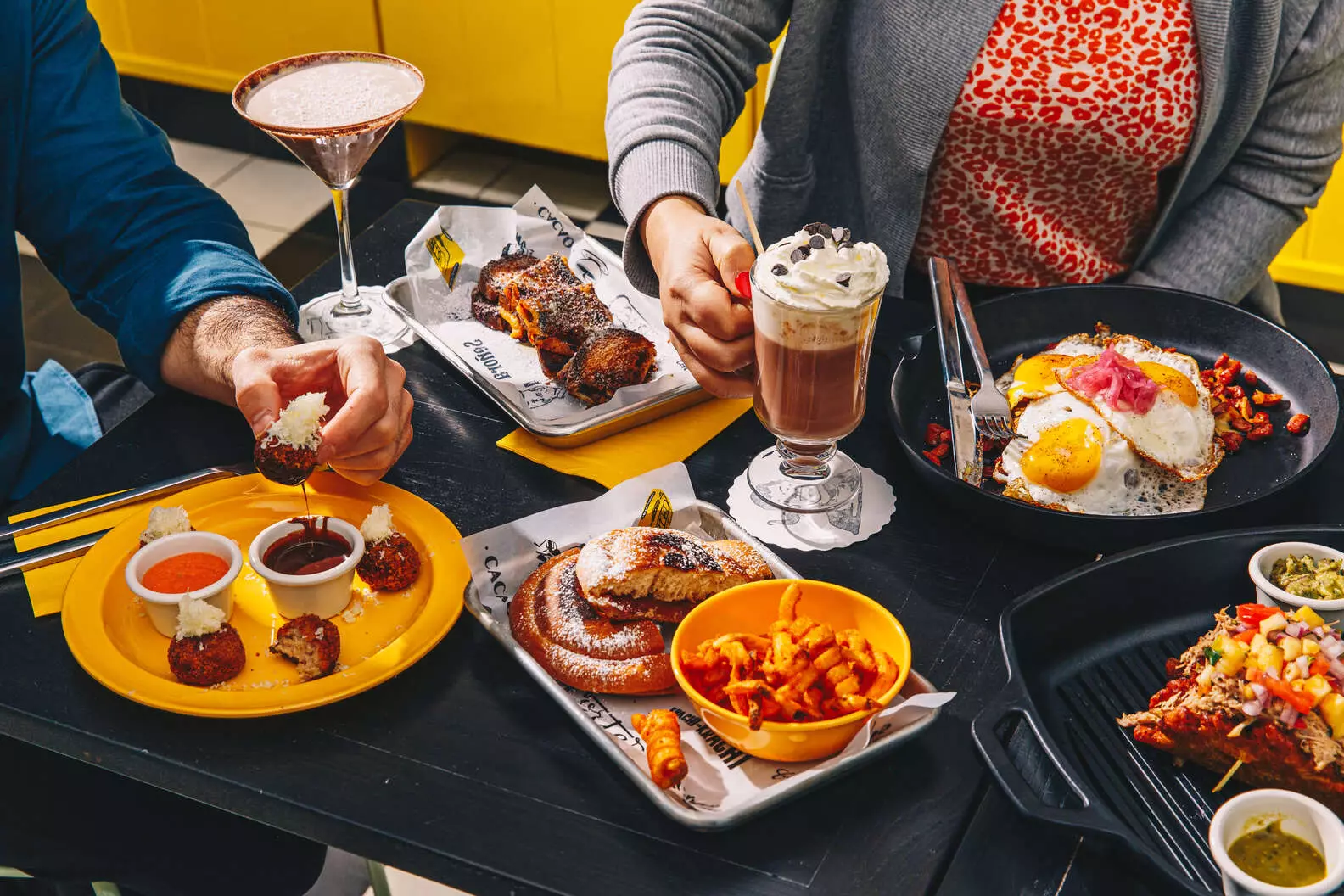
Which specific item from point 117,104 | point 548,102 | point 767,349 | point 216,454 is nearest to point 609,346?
point 767,349

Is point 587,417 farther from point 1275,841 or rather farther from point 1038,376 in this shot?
point 1275,841

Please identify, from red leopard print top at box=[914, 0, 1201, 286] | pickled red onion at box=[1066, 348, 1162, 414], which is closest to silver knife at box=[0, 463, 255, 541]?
pickled red onion at box=[1066, 348, 1162, 414]

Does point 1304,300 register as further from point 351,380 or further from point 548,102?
point 351,380

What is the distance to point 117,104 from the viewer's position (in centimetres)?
174

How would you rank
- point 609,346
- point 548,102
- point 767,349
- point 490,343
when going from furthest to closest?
point 548,102 → point 490,343 → point 609,346 → point 767,349

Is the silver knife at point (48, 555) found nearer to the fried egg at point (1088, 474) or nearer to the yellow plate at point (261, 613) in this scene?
the yellow plate at point (261, 613)

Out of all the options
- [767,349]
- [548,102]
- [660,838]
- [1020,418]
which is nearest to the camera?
[660,838]

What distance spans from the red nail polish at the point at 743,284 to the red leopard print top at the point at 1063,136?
1.95 feet

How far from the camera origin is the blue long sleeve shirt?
163cm

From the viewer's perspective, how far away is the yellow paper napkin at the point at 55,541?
1261mm

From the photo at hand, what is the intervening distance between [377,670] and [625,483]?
356 mm

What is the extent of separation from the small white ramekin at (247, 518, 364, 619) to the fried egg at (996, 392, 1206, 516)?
0.73 meters

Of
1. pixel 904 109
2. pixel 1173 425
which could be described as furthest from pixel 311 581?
pixel 904 109

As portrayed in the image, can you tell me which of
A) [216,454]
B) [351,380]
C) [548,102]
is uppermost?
[351,380]
